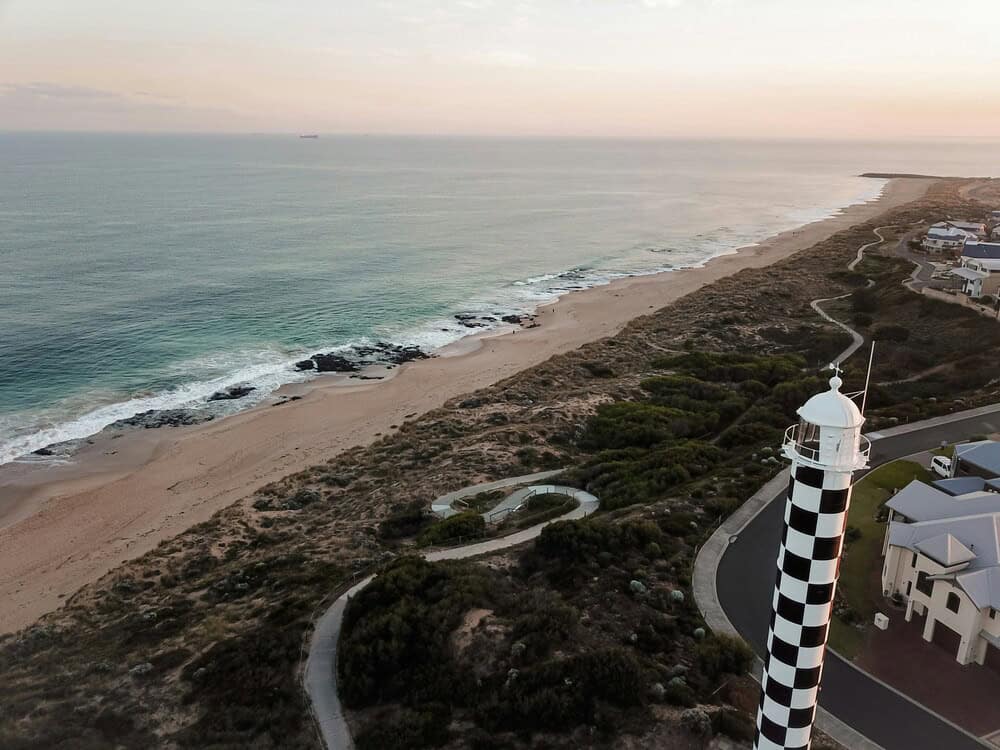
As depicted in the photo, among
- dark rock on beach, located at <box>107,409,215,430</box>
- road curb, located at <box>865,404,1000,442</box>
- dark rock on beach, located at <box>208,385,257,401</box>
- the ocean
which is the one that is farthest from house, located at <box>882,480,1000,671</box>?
dark rock on beach, located at <box>208,385,257,401</box>

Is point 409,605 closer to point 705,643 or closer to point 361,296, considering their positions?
point 705,643

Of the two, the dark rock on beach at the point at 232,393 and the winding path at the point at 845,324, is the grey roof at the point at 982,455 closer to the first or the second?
the winding path at the point at 845,324

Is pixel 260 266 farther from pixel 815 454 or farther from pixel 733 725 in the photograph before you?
pixel 815 454

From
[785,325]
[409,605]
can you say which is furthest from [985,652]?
[785,325]

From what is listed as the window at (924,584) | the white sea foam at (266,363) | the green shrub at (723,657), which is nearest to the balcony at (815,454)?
the green shrub at (723,657)

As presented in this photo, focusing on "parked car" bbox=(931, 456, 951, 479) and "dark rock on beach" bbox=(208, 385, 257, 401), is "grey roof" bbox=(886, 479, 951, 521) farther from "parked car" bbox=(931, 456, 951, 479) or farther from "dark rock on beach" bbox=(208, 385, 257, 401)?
"dark rock on beach" bbox=(208, 385, 257, 401)

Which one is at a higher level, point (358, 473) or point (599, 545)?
point (599, 545)
